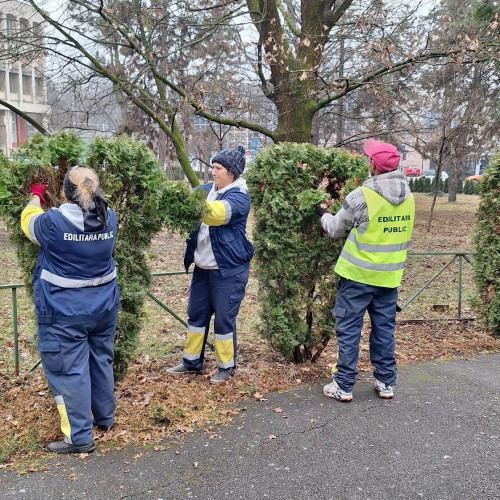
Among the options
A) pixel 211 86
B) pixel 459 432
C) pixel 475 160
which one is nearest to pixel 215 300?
pixel 459 432

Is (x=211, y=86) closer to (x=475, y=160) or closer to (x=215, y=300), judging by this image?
(x=215, y=300)

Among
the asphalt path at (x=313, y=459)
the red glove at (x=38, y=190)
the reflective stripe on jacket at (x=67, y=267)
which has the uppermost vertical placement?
the red glove at (x=38, y=190)

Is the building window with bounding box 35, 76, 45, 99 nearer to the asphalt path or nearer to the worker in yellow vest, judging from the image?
the worker in yellow vest

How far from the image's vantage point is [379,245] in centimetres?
393

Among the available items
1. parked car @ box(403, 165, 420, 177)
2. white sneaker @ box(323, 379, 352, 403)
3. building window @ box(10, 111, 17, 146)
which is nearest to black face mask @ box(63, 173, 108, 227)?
white sneaker @ box(323, 379, 352, 403)

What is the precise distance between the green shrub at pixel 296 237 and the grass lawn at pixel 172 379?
0.39m

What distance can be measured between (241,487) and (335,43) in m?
10.7

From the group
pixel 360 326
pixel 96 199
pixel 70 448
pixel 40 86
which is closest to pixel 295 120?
pixel 360 326

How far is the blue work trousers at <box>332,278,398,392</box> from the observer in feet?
13.2

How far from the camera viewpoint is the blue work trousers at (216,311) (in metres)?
4.32

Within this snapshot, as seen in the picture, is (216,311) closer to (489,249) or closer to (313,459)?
(313,459)

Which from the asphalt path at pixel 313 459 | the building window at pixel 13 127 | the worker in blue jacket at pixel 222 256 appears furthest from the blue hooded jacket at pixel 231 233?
the building window at pixel 13 127

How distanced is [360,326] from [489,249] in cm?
284

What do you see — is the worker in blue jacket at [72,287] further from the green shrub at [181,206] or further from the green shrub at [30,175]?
the green shrub at [181,206]
